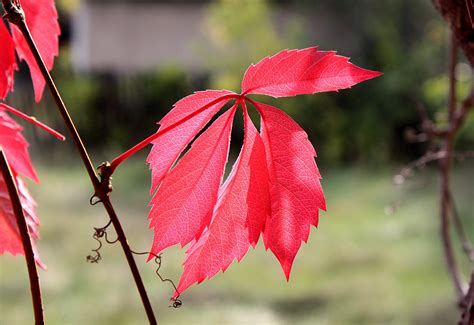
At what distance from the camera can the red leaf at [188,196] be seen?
36 cm

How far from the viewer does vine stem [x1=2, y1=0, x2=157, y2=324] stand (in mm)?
297

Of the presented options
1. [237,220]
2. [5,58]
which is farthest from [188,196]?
[5,58]

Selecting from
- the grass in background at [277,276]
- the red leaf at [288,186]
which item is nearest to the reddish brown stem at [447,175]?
the red leaf at [288,186]

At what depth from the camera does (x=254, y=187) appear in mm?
364

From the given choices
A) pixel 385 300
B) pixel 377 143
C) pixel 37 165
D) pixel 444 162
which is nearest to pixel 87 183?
pixel 37 165

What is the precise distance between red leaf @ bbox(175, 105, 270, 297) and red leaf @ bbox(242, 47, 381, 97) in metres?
0.03

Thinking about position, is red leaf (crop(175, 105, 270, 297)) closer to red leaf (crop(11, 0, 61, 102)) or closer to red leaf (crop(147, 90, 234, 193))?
red leaf (crop(147, 90, 234, 193))

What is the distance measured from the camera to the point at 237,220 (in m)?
0.37

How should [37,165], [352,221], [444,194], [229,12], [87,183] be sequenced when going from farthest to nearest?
1. [229,12]
2. [37,165]
3. [87,183]
4. [352,221]
5. [444,194]

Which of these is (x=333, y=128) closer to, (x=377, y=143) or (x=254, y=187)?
(x=377, y=143)

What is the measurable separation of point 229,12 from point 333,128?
4.60 ft

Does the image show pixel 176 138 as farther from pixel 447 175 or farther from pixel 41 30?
pixel 447 175

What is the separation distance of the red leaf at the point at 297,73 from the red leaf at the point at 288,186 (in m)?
0.01

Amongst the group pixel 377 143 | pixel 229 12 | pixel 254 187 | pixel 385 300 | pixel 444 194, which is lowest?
pixel 377 143
